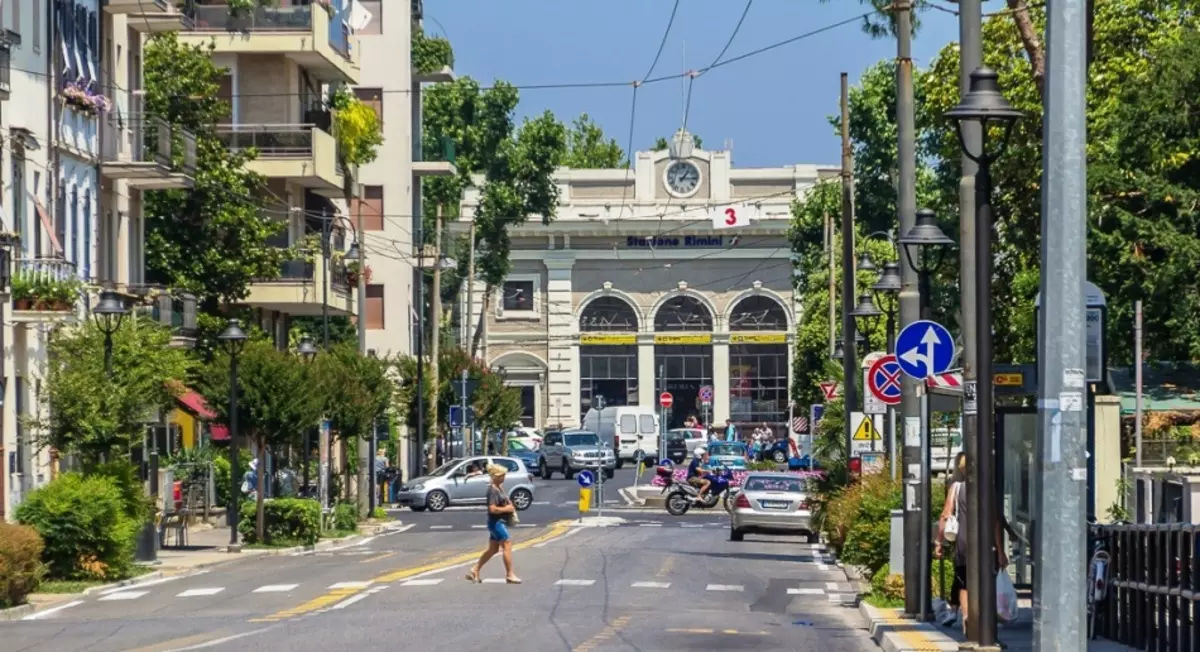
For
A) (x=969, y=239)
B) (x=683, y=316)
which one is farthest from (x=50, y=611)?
(x=683, y=316)

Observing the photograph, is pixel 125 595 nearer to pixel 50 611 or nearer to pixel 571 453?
pixel 50 611

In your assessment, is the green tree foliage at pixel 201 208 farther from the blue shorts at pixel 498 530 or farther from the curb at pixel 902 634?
the curb at pixel 902 634

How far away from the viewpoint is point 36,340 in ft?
119

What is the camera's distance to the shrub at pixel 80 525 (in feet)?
98.3

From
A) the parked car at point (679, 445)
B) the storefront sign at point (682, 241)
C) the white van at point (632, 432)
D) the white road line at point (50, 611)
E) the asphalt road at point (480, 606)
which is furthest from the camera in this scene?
the storefront sign at point (682, 241)

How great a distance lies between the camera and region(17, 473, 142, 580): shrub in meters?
30.0

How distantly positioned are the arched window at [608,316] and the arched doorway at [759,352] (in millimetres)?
5420

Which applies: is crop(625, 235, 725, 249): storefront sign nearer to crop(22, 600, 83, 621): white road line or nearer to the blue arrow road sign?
crop(22, 600, 83, 621): white road line

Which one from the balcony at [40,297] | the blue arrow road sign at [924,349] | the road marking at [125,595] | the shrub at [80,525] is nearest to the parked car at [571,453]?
the balcony at [40,297]

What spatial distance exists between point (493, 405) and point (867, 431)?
51.5 m

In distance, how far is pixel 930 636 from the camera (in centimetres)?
1970

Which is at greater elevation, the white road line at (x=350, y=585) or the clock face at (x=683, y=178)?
the clock face at (x=683, y=178)

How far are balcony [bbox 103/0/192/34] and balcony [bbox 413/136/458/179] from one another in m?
31.5

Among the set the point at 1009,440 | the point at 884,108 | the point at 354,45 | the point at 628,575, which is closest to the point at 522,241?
the point at 884,108
